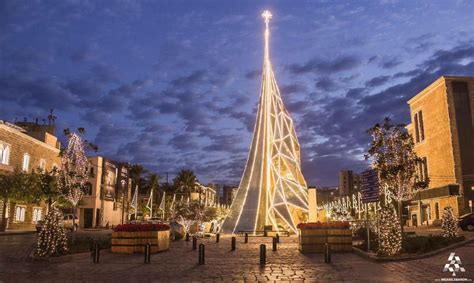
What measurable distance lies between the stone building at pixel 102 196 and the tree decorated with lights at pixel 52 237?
45129 mm

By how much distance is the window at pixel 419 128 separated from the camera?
62956 millimetres

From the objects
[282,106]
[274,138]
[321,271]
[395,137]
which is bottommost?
[321,271]

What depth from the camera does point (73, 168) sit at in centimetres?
2350

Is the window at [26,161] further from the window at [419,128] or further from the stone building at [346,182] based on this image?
the stone building at [346,182]

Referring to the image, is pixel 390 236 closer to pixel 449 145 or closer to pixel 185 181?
pixel 449 145

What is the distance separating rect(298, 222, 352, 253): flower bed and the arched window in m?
33.6

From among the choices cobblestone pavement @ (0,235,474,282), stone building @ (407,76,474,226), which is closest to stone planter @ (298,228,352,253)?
cobblestone pavement @ (0,235,474,282)

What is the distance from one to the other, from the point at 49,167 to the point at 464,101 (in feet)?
168

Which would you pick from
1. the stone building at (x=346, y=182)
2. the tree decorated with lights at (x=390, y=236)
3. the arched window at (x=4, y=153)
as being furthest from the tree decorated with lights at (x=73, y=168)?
→ the stone building at (x=346, y=182)

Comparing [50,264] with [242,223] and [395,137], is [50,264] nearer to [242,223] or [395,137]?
[395,137]

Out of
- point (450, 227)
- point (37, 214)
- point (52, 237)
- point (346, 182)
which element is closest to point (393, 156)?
point (450, 227)

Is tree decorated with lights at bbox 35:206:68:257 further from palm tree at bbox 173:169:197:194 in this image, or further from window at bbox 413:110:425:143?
palm tree at bbox 173:169:197:194

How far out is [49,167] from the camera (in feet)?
178

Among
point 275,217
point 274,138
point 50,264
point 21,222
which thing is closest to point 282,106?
point 274,138
